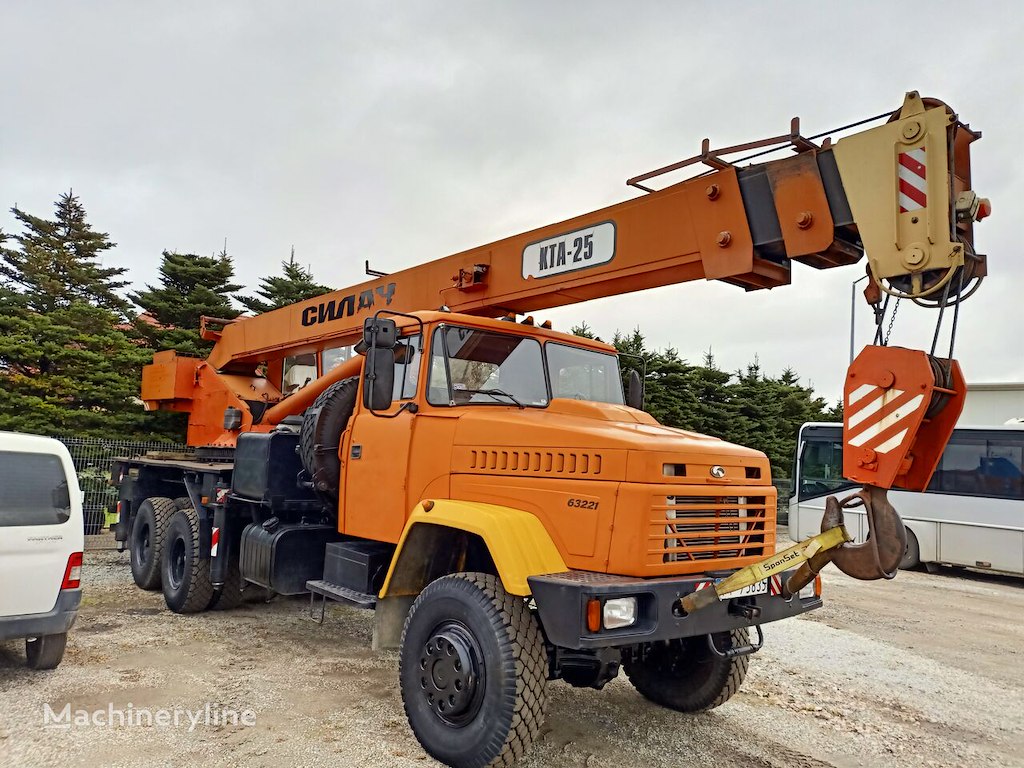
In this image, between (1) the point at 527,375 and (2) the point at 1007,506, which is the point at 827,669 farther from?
(2) the point at 1007,506

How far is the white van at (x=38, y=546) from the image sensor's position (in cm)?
Result: 493

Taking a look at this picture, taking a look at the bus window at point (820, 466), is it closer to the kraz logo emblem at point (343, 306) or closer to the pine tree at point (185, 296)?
the kraz logo emblem at point (343, 306)

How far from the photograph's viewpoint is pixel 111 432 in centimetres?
1792

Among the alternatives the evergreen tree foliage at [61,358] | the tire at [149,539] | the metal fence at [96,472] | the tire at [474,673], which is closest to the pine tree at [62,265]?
the evergreen tree foliage at [61,358]

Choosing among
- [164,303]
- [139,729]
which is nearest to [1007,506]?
[139,729]

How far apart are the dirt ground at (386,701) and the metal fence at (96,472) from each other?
23.7 feet

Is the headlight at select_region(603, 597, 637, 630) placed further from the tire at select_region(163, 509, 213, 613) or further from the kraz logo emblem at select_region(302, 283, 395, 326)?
the tire at select_region(163, 509, 213, 613)

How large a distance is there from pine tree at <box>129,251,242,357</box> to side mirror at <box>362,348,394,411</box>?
1683 centimetres

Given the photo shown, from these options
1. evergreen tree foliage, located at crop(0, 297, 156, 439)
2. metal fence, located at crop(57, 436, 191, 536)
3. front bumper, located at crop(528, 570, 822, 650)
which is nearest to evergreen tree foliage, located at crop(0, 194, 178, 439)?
evergreen tree foliage, located at crop(0, 297, 156, 439)

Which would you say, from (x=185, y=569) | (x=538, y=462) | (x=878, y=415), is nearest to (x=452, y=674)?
(x=538, y=462)

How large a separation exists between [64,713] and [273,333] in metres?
5.30

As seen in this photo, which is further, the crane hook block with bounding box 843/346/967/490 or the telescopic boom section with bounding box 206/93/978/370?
the telescopic boom section with bounding box 206/93/978/370

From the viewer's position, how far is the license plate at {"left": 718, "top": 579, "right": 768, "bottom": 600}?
389 cm

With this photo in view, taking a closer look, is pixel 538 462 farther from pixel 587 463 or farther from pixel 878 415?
pixel 878 415
